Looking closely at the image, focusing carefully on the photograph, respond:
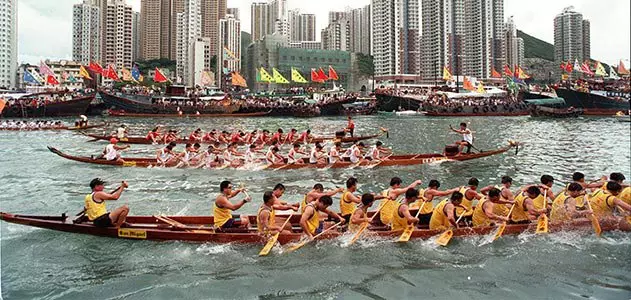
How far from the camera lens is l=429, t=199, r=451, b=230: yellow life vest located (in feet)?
32.0

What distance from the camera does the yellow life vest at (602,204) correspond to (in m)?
9.90

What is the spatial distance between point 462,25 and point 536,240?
13982 cm

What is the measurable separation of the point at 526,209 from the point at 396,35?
12553cm

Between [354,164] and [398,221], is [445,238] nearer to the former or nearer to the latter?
[398,221]

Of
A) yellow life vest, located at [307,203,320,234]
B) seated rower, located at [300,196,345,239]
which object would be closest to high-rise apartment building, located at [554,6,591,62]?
seated rower, located at [300,196,345,239]

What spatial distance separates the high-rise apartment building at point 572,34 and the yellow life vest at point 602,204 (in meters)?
134

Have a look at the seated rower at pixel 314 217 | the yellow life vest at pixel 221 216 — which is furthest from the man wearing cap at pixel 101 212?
the seated rower at pixel 314 217

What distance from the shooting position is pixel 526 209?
1013cm

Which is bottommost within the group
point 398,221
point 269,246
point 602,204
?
point 269,246

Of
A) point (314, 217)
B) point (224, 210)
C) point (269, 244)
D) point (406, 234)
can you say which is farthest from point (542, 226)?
point (224, 210)

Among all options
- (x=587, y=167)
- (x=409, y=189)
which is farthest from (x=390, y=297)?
(x=587, y=167)

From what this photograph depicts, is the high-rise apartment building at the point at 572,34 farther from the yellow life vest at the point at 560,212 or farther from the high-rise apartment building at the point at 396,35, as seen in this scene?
the yellow life vest at the point at 560,212

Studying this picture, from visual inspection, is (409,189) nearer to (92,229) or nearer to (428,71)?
(92,229)

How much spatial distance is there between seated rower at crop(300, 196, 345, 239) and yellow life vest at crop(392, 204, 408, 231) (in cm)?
146
